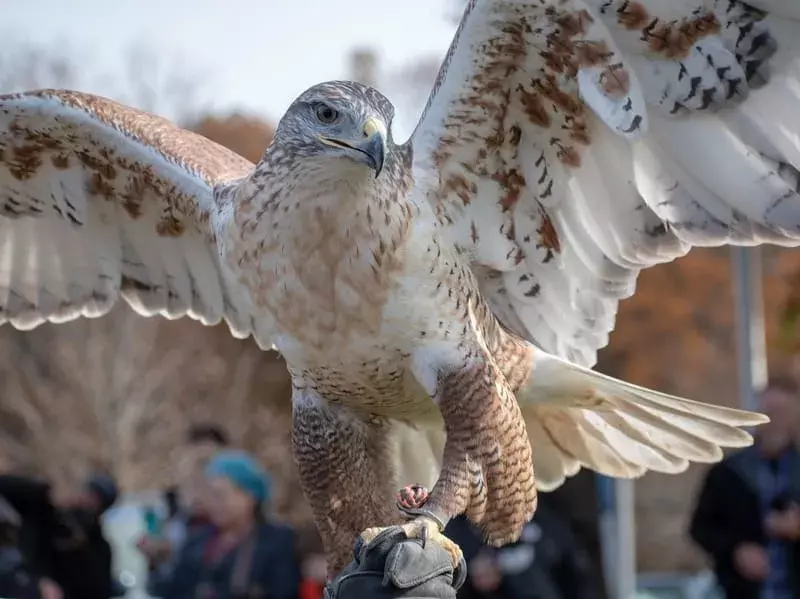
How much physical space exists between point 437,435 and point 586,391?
1.88 ft

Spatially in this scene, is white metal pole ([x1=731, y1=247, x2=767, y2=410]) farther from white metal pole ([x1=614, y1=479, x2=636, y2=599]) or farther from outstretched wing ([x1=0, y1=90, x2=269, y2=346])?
outstretched wing ([x1=0, y1=90, x2=269, y2=346])

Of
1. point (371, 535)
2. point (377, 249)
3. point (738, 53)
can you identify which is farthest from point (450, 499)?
point (738, 53)

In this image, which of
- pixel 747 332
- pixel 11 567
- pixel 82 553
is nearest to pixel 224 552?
pixel 11 567

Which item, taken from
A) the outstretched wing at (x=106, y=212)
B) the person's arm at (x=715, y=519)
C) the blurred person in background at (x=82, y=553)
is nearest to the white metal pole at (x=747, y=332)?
the person's arm at (x=715, y=519)

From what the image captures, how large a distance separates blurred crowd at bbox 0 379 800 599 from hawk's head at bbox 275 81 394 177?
8.97ft

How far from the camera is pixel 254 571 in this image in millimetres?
5742

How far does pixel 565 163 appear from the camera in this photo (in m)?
3.68

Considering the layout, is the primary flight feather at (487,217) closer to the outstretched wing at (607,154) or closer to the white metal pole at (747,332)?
the outstretched wing at (607,154)

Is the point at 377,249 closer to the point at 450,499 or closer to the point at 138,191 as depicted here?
the point at 450,499

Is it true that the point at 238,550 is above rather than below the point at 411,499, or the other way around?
below

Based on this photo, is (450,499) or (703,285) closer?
(450,499)

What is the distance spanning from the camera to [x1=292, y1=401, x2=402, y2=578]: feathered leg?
3.55 metres

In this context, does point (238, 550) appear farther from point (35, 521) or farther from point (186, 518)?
point (35, 521)

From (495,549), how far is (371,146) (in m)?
→ 3.09
